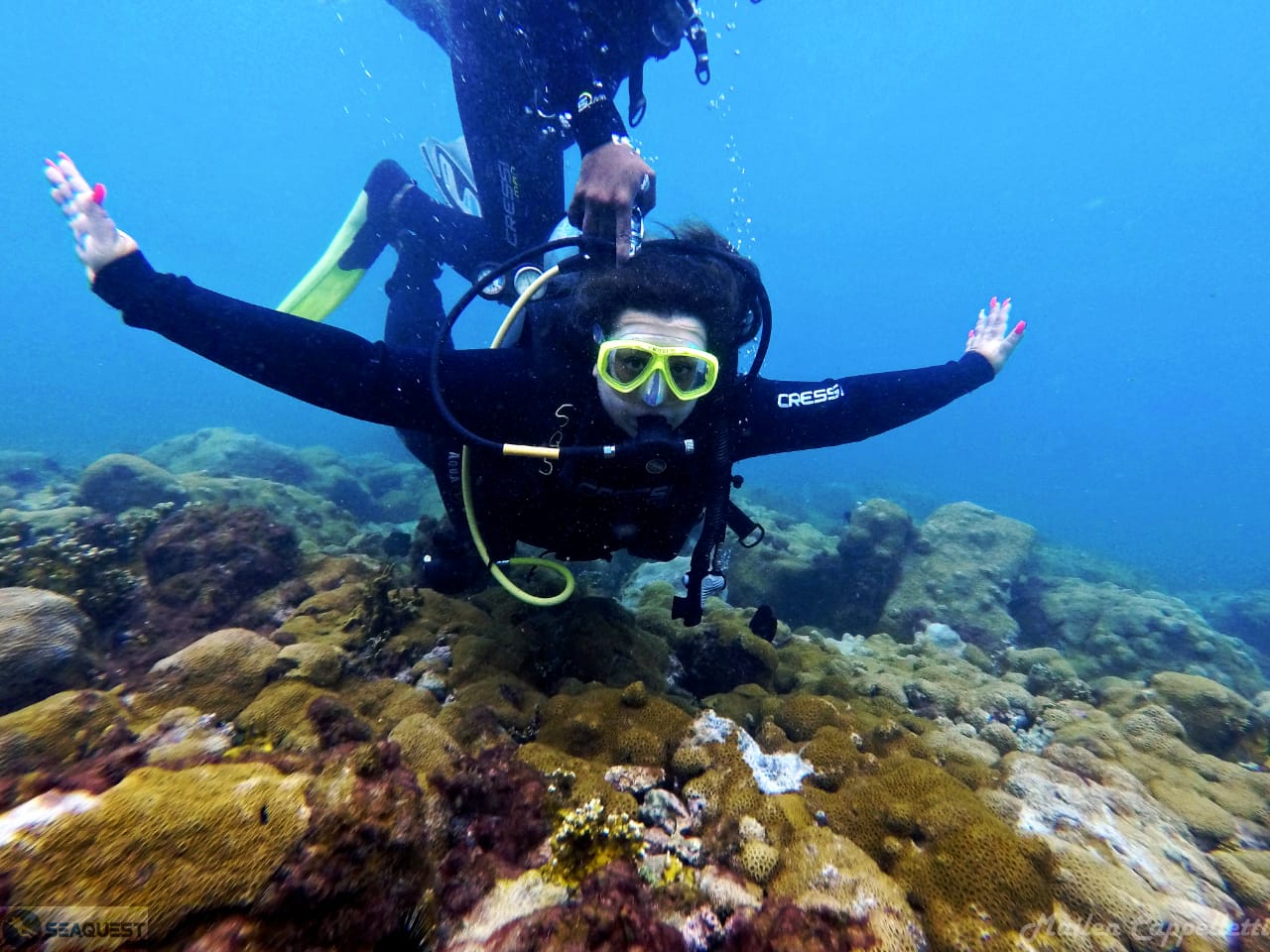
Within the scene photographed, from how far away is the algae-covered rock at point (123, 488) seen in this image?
28.6 ft

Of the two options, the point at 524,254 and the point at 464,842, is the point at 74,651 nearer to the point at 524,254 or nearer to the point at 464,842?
the point at 464,842

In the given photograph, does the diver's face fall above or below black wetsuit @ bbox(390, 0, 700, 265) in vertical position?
below

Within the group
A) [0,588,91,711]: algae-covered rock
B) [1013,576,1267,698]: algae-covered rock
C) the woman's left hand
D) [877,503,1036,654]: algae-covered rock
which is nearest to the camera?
[0,588,91,711]: algae-covered rock

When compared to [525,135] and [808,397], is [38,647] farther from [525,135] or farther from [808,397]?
[525,135]

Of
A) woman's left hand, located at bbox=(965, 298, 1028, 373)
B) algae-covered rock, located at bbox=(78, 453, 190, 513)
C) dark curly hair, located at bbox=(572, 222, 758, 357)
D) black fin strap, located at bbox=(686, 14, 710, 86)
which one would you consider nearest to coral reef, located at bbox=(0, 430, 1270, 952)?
dark curly hair, located at bbox=(572, 222, 758, 357)

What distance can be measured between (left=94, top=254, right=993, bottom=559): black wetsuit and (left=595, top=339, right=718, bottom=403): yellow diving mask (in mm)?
287

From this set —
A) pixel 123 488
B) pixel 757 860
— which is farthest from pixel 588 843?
pixel 123 488

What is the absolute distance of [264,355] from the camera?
10.3 feet

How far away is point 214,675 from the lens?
2820mm

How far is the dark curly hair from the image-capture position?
3.36 m

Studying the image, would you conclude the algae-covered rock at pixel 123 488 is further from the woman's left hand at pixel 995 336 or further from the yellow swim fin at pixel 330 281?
the woman's left hand at pixel 995 336

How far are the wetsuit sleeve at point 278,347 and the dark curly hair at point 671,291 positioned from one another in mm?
1050

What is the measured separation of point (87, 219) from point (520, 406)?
2.61 m

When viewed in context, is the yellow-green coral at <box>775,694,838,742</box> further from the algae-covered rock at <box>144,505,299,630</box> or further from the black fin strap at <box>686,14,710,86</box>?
the black fin strap at <box>686,14,710,86</box>
